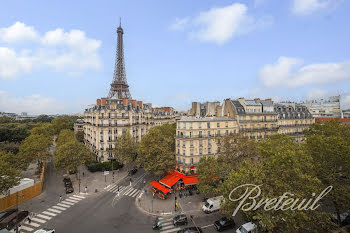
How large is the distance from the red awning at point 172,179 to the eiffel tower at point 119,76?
181 feet

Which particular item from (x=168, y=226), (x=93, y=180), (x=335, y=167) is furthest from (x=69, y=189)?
(x=335, y=167)

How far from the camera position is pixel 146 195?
31234 millimetres

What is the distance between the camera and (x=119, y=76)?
8300cm

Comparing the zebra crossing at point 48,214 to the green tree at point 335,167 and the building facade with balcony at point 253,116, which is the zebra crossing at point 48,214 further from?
the building facade with balcony at point 253,116

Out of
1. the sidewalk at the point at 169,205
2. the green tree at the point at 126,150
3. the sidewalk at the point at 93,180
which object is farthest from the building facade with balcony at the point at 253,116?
the sidewalk at the point at 93,180

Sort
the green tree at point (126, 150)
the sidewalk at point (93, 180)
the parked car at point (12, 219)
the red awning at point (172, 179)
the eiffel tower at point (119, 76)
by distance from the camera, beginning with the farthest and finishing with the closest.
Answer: the eiffel tower at point (119, 76) < the green tree at point (126, 150) < the sidewalk at point (93, 180) < the red awning at point (172, 179) < the parked car at point (12, 219)

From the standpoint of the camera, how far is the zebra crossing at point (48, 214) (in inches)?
887

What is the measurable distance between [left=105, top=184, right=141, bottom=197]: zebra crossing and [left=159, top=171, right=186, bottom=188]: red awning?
5.10 m

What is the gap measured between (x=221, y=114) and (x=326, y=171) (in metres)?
30.1

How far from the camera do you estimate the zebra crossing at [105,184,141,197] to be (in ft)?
105

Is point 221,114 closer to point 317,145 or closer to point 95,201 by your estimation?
point 317,145

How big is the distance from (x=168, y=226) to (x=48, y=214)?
1745 cm

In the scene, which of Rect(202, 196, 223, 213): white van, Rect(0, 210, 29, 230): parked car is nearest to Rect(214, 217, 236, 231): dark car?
Rect(202, 196, 223, 213): white van

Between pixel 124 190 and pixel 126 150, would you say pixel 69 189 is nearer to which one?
pixel 124 190
